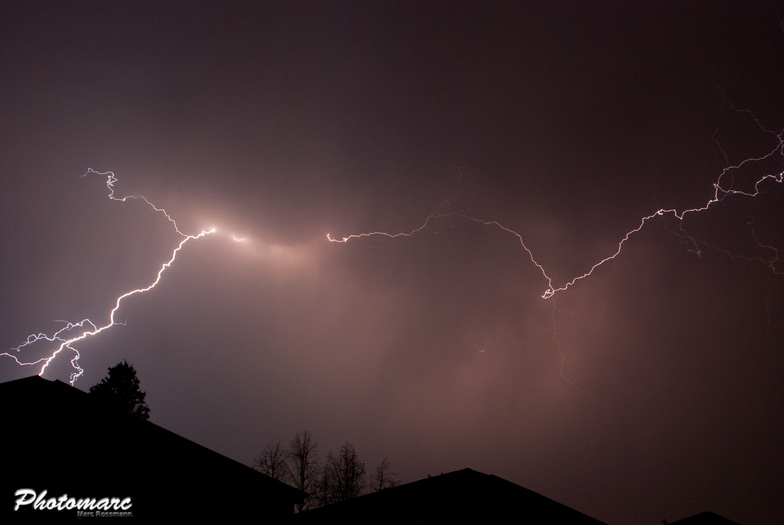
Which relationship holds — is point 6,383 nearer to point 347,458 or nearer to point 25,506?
point 25,506

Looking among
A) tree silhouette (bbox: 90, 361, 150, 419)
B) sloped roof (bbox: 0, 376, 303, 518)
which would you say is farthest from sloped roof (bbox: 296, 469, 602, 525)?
tree silhouette (bbox: 90, 361, 150, 419)

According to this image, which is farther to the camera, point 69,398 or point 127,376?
point 127,376

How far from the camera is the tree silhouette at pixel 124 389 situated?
20750 mm

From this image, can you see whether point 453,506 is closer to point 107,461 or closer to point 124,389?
point 107,461

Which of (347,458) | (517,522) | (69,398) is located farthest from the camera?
(347,458)

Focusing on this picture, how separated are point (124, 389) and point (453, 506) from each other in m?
19.2

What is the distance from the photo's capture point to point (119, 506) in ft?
31.2

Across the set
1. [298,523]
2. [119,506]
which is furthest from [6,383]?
[298,523]

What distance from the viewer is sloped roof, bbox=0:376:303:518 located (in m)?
9.12

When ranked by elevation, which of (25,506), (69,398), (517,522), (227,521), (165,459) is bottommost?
(517,522)

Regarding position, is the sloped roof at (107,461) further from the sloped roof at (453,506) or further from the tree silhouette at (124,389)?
the tree silhouette at (124,389)

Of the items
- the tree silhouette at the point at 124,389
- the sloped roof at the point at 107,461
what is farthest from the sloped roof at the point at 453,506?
the tree silhouette at the point at 124,389

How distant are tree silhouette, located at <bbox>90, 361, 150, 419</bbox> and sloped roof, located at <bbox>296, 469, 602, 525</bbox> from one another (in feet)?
47.8

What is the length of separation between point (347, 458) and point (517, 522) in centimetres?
1626
